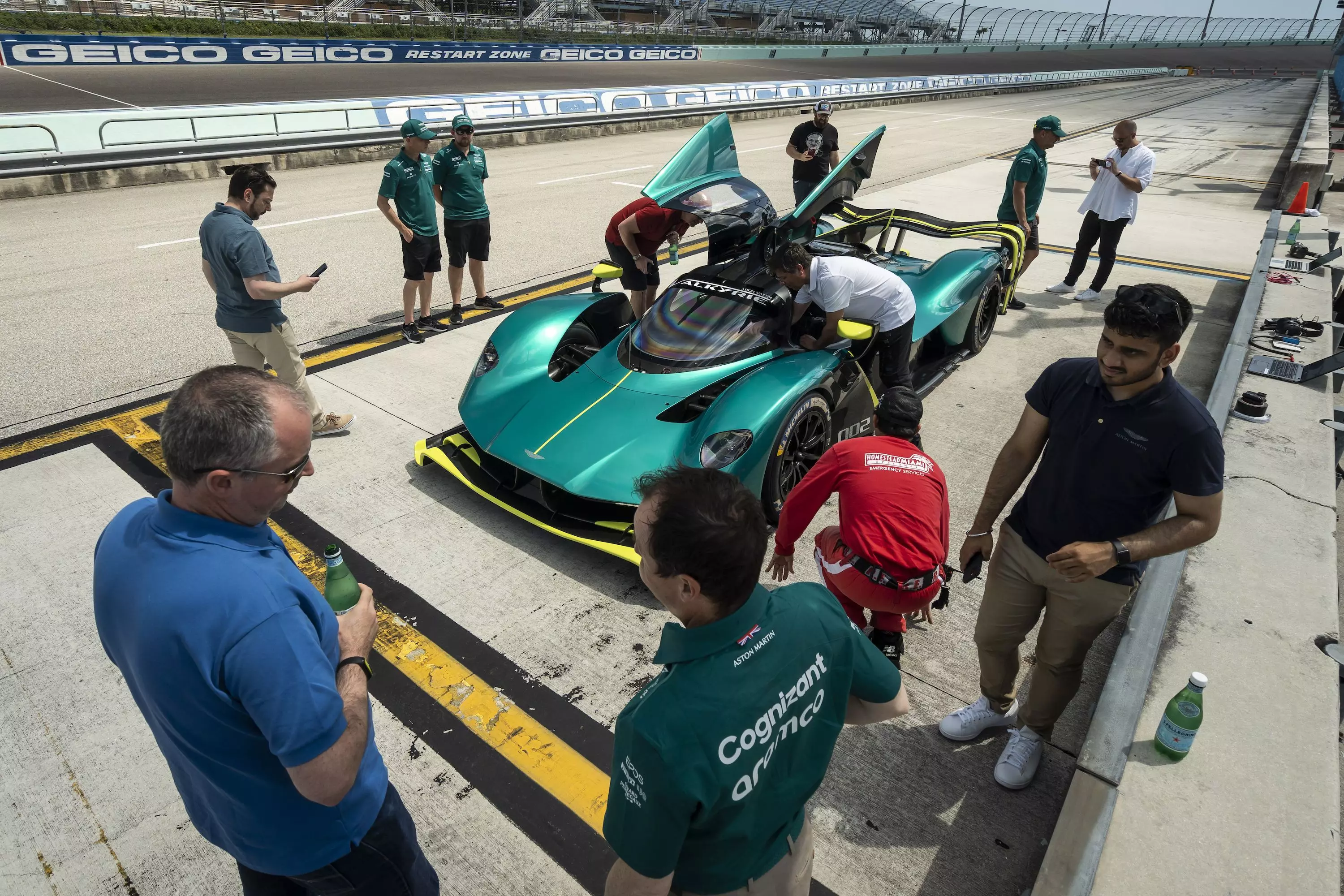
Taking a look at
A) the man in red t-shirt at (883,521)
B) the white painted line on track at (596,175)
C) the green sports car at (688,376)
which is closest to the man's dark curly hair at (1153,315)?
the man in red t-shirt at (883,521)

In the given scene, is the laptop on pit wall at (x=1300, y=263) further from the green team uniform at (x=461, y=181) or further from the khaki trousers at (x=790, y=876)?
the khaki trousers at (x=790, y=876)

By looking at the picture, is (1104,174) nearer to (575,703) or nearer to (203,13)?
(575,703)

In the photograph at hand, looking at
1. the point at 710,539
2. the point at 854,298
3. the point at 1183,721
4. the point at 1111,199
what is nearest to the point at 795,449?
the point at 854,298

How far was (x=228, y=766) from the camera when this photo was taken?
61.8 inches

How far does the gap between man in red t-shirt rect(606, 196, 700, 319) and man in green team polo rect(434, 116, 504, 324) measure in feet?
4.23

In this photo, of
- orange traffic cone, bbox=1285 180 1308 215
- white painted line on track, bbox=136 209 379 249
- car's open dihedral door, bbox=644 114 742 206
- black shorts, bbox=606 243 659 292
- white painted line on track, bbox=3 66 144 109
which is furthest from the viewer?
white painted line on track, bbox=3 66 144 109

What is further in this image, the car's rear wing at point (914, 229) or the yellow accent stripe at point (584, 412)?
the car's rear wing at point (914, 229)

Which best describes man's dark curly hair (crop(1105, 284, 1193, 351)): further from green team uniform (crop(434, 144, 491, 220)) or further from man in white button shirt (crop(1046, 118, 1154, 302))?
man in white button shirt (crop(1046, 118, 1154, 302))

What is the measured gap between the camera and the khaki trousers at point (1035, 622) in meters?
2.76

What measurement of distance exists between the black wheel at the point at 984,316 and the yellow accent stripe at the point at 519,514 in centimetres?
393

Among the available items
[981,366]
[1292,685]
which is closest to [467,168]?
[981,366]

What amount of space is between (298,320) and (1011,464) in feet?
21.0

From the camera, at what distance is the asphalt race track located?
18.5m

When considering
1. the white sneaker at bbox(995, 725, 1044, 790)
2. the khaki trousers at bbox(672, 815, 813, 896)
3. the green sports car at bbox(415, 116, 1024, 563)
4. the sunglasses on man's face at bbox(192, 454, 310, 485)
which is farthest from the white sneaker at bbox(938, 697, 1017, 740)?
the sunglasses on man's face at bbox(192, 454, 310, 485)
